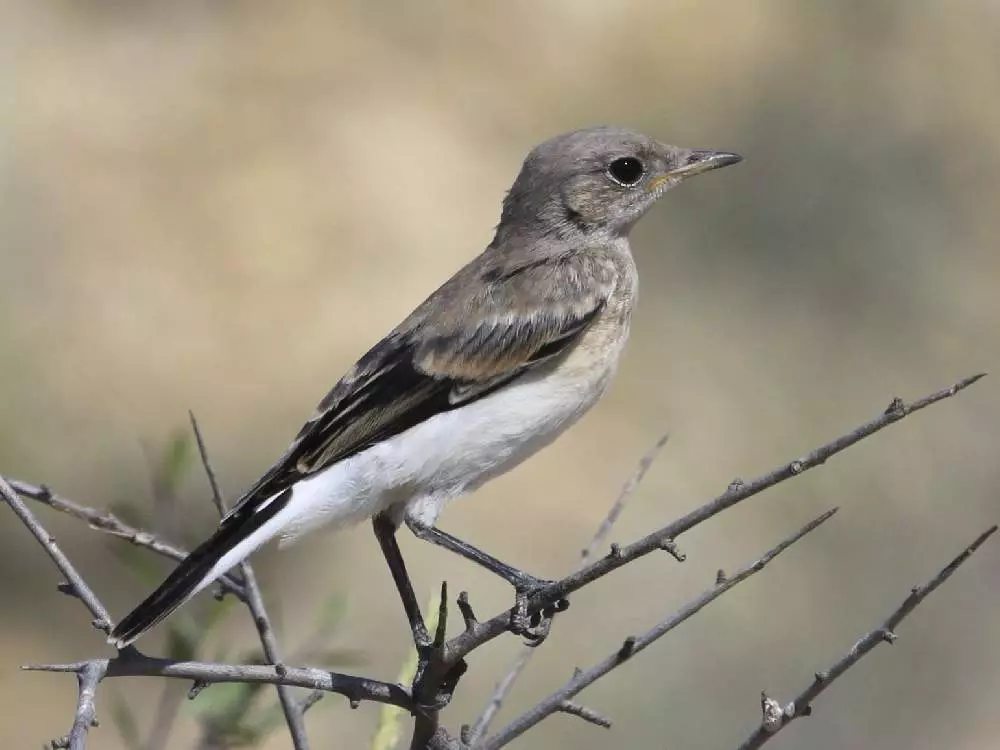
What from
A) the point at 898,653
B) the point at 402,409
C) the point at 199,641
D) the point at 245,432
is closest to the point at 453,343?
the point at 402,409

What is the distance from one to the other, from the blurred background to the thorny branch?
131 inches

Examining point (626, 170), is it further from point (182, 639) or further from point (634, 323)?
point (634, 323)

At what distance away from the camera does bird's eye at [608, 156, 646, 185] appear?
13.8 feet

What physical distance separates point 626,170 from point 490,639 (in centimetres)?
189

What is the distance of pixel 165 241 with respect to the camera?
26.9 feet

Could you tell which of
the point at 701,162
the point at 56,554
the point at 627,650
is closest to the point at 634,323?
the point at 701,162

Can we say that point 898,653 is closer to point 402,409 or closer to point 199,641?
point 402,409

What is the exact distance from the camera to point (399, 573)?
366cm

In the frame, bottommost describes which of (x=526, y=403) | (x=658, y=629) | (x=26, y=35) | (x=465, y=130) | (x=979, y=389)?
(x=658, y=629)

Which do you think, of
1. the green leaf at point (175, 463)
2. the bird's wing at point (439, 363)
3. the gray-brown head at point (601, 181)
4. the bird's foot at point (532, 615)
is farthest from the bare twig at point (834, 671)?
the gray-brown head at point (601, 181)

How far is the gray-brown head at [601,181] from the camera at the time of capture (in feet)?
13.7

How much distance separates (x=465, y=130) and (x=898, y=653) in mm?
4160

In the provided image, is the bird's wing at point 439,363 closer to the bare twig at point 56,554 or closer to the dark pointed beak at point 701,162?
the dark pointed beak at point 701,162

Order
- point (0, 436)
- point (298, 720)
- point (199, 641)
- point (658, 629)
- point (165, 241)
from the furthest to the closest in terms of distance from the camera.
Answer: point (165, 241), point (0, 436), point (199, 641), point (298, 720), point (658, 629)
